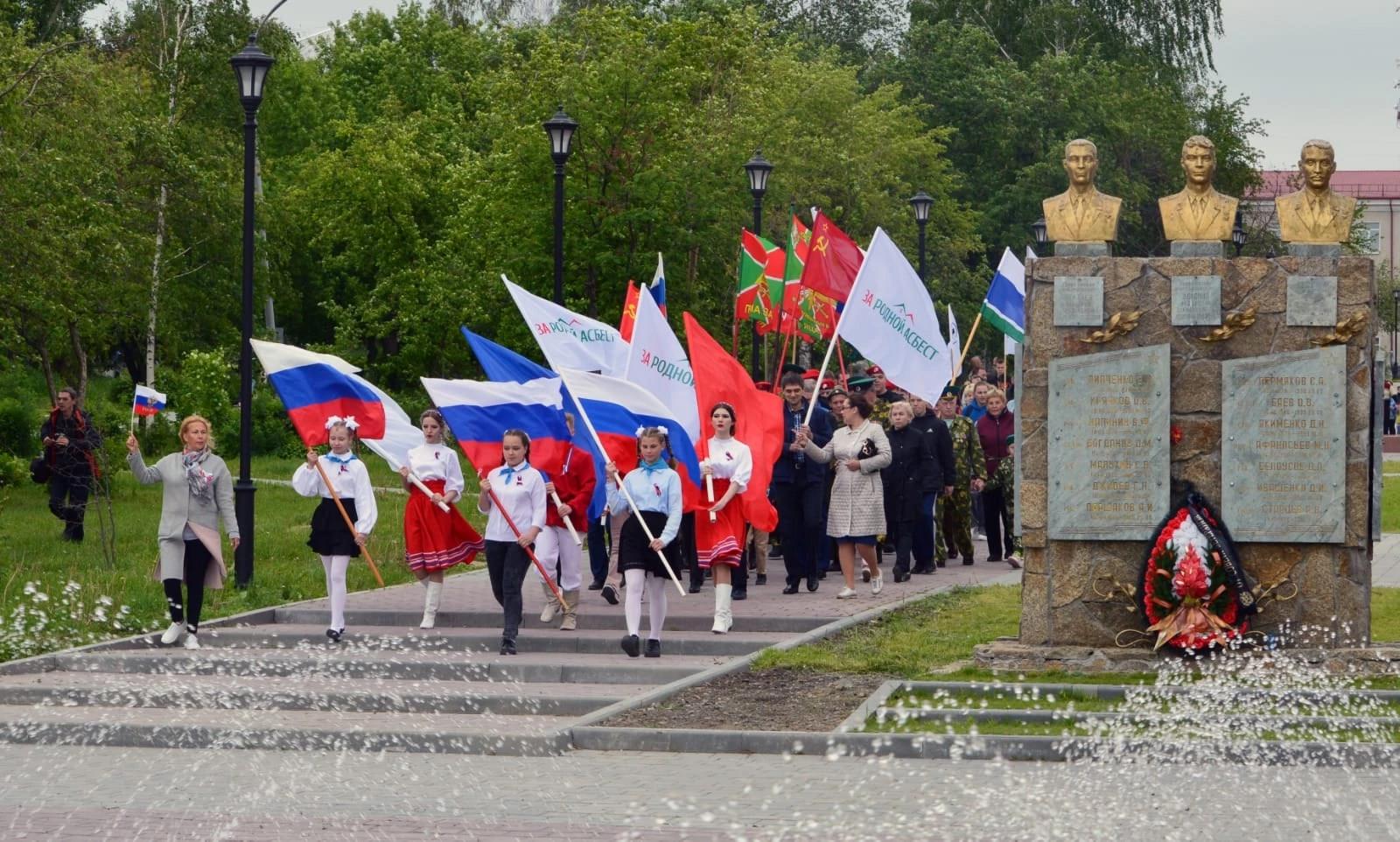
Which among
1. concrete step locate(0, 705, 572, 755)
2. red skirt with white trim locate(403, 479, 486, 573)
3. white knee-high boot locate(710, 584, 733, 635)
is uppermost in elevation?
red skirt with white trim locate(403, 479, 486, 573)

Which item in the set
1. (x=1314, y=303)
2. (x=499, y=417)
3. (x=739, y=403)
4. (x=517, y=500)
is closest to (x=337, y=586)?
(x=517, y=500)

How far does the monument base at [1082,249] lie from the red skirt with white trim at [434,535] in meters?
5.01

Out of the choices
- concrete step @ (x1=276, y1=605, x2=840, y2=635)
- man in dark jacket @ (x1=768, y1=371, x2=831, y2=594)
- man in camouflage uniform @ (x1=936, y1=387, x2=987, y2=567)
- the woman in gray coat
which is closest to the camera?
the woman in gray coat

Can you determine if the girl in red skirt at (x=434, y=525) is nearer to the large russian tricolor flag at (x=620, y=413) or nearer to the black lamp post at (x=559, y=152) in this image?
the large russian tricolor flag at (x=620, y=413)

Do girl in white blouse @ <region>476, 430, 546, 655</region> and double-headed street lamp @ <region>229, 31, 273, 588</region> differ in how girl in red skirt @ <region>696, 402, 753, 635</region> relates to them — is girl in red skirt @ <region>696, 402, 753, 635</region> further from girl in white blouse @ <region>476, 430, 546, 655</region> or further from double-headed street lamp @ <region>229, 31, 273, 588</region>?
double-headed street lamp @ <region>229, 31, 273, 588</region>

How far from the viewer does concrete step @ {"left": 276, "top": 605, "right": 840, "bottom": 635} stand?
1467 centimetres

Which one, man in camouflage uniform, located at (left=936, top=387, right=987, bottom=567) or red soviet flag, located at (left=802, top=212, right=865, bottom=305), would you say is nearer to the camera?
red soviet flag, located at (left=802, top=212, right=865, bottom=305)

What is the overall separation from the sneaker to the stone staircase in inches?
3.5

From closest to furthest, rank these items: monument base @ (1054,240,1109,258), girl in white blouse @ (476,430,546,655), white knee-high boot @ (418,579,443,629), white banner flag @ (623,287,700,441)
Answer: monument base @ (1054,240,1109,258) → girl in white blouse @ (476,430,546,655) → white knee-high boot @ (418,579,443,629) → white banner flag @ (623,287,700,441)

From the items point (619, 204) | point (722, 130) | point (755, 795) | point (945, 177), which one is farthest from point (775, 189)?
point (755, 795)

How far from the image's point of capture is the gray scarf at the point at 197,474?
14.0 meters

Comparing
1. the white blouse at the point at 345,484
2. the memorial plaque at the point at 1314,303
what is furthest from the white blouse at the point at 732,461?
the memorial plaque at the point at 1314,303

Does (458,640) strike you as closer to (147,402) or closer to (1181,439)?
(147,402)

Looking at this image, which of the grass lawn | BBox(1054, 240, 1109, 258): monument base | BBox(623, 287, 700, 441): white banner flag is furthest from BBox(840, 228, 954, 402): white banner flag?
the grass lawn
